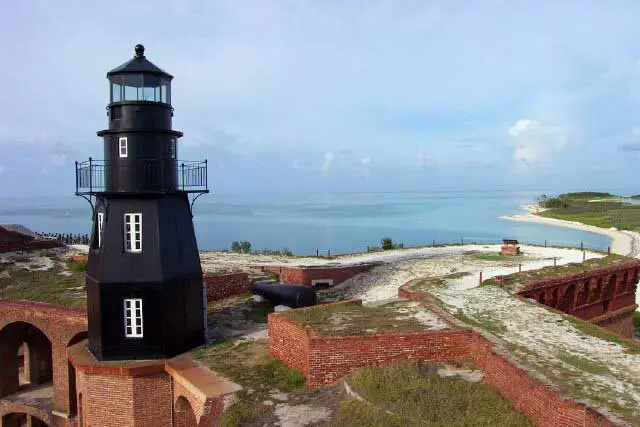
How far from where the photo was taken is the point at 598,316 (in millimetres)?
18141

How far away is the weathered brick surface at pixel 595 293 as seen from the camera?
629 inches

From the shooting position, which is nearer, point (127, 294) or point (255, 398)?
point (255, 398)

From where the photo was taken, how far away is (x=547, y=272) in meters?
17.3

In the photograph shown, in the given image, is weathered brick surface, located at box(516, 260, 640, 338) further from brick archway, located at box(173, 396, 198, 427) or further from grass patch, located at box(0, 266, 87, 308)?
grass patch, located at box(0, 266, 87, 308)

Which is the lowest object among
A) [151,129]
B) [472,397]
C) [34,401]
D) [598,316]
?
[34,401]

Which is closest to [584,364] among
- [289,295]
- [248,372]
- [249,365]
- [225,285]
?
[248,372]

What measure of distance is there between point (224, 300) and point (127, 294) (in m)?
5.79

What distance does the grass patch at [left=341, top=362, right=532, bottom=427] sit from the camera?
7.38 metres

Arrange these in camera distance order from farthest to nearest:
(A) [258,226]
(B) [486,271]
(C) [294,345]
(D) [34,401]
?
(A) [258,226] → (B) [486,271] → (D) [34,401] → (C) [294,345]

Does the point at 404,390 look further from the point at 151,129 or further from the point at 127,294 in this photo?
the point at 151,129

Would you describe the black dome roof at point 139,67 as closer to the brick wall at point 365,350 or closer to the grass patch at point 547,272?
the brick wall at point 365,350

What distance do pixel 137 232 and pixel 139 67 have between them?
3.84 meters

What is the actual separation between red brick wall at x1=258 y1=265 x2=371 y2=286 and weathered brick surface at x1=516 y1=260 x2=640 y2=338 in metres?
7.54

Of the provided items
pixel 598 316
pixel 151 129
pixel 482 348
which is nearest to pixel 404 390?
pixel 482 348
